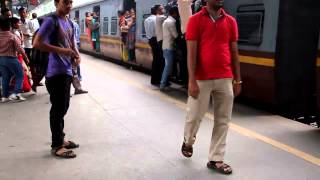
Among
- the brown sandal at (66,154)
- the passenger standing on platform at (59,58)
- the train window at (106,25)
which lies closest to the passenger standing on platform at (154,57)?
the passenger standing on platform at (59,58)

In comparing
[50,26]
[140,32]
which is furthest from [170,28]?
[50,26]

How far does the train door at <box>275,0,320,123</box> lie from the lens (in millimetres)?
6715

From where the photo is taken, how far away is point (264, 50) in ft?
23.0

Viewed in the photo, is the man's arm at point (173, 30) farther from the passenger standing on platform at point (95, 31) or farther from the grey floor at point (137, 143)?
the passenger standing on platform at point (95, 31)

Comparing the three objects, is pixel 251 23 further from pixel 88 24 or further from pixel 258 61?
pixel 88 24

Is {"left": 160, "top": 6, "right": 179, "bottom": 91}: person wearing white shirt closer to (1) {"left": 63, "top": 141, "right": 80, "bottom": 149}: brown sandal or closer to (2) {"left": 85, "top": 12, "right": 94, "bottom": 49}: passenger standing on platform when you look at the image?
(1) {"left": 63, "top": 141, "right": 80, "bottom": 149}: brown sandal

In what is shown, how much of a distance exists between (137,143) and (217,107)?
1.45 metres

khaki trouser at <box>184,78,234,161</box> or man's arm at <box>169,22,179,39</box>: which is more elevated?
man's arm at <box>169,22,179,39</box>

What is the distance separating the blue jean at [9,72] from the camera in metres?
8.36

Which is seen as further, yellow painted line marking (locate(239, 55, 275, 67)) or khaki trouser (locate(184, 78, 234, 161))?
yellow painted line marking (locate(239, 55, 275, 67))

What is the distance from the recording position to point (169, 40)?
952 centimetres

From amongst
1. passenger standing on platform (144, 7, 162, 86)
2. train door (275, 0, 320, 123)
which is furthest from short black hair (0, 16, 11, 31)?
train door (275, 0, 320, 123)

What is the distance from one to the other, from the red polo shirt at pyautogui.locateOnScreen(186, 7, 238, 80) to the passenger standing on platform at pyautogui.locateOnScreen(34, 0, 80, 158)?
1.38 m

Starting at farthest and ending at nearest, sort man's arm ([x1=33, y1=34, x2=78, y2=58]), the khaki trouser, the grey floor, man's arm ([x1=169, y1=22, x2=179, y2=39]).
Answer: man's arm ([x1=169, y1=22, x2=179, y2=39])
man's arm ([x1=33, y1=34, x2=78, y2=58])
the grey floor
the khaki trouser
